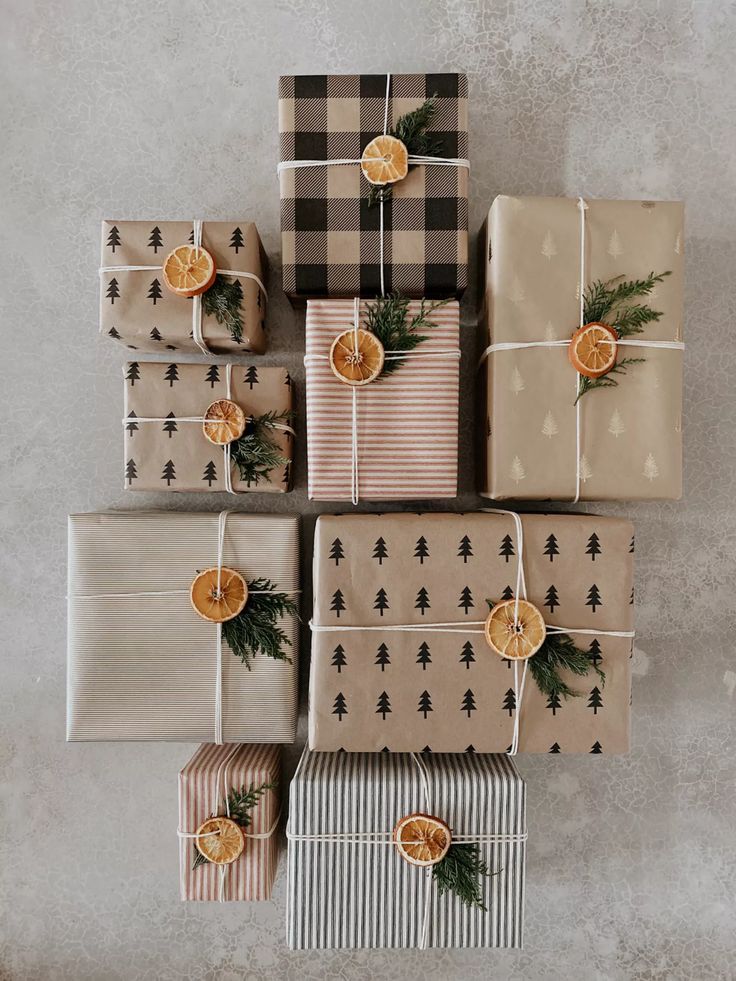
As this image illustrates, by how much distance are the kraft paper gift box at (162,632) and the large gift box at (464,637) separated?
0.13m

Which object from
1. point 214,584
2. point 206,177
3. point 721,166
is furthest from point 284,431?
point 721,166

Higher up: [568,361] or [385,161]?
[385,161]

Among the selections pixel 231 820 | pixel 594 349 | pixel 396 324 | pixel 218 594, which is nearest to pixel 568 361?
pixel 594 349

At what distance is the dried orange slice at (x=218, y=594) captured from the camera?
1.11 m

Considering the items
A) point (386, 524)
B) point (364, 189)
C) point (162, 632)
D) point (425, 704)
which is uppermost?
point (364, 189)

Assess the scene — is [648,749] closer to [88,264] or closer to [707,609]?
[707,609]

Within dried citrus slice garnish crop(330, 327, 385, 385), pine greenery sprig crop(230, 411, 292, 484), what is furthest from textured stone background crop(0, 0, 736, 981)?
dried citrus slice garnish crop(330, 327, 385, 385)

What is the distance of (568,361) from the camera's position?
1.10 metres

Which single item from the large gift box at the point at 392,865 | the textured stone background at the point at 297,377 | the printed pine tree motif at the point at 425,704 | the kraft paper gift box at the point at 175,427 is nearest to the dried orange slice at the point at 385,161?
the textured stone background at the point at 297,377

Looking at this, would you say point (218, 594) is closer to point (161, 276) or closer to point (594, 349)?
point (161, 276)

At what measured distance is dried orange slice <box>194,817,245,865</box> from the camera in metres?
1.14

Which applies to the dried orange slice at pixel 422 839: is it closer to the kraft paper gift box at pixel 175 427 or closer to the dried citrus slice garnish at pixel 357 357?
the kraft paper gift box at pixel 175 427

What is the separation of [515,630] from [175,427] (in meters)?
0.76

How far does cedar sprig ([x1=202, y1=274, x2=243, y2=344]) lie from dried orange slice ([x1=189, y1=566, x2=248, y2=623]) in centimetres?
47
